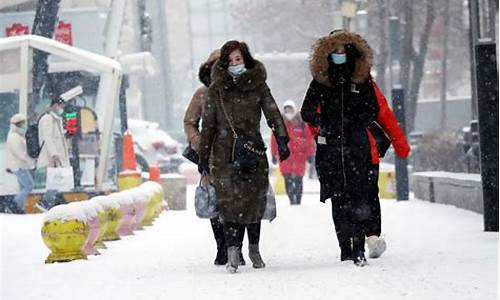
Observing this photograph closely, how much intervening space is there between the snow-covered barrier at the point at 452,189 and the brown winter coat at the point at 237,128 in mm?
5594

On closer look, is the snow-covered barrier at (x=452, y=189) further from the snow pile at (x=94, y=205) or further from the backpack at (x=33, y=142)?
the backpack at (x=33, y=142)

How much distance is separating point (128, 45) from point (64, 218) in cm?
5149

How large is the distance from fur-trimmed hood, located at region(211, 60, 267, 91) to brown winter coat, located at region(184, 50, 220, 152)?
0.33 m

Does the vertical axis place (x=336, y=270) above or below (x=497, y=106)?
below

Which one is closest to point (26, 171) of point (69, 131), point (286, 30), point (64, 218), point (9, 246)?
point (69, 131)

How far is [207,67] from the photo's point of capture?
10.0 metres

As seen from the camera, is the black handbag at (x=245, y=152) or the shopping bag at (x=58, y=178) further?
the shopping bag at (x=58, y=178)

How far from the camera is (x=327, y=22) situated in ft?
159

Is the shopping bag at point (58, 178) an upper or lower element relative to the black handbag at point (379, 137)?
lower

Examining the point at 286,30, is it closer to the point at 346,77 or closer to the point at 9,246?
the point at 9,246

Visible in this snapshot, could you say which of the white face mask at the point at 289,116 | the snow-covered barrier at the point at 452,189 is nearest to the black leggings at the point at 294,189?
the white face mask at the point at 289,116

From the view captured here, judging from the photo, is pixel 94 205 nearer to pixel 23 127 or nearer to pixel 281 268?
pixel 281 268

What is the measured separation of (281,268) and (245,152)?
0.86 m

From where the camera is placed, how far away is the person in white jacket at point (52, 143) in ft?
64.8
